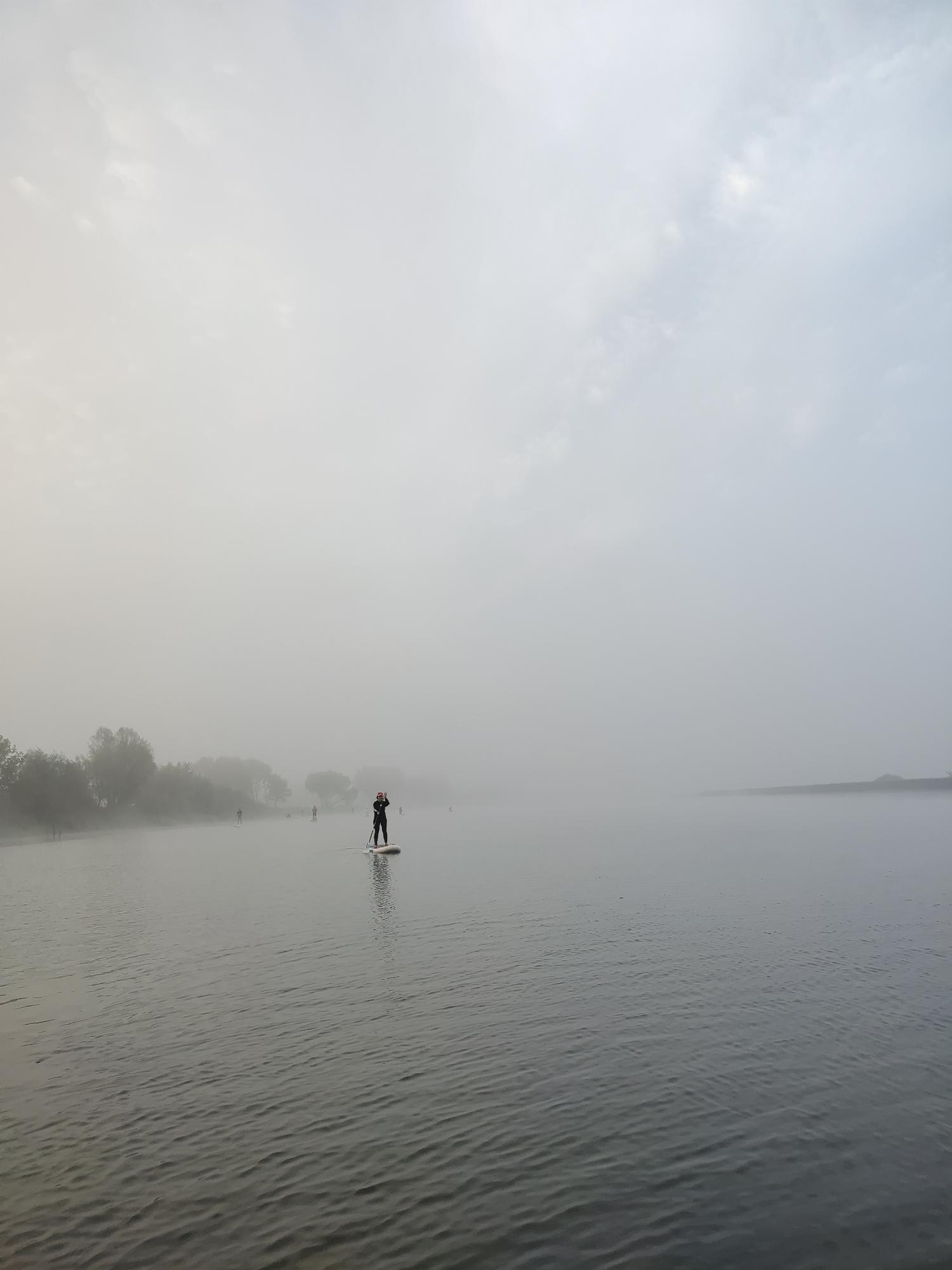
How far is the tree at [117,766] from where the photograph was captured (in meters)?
138

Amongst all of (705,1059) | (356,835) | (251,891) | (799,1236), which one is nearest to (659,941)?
(705,1059)

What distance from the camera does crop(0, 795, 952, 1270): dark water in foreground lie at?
8867mm

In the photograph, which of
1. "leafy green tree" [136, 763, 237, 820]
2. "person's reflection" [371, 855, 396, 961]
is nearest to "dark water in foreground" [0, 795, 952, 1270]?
"person's reflection" [371, 855, 396, 961]

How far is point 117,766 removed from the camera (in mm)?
139500

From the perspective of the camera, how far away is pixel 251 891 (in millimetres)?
38844

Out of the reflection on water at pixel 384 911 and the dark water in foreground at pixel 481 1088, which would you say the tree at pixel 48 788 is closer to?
the reflection on water at pixel 384 911

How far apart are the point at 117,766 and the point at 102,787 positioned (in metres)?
4.52

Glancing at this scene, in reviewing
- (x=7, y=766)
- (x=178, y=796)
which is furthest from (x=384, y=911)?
(x=178, y=796)

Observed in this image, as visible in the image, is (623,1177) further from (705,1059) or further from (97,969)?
(97,969)

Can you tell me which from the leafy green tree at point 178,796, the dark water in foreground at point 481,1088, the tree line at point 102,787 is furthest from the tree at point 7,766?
the dark water in foreground at point 481,1088

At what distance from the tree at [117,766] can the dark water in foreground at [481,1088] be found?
391 ft

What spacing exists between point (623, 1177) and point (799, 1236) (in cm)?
225

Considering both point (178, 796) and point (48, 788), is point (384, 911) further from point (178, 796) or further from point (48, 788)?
point (178, 796)

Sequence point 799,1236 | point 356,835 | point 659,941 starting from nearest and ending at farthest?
point 799,1236
point 659,941
point 356,835
